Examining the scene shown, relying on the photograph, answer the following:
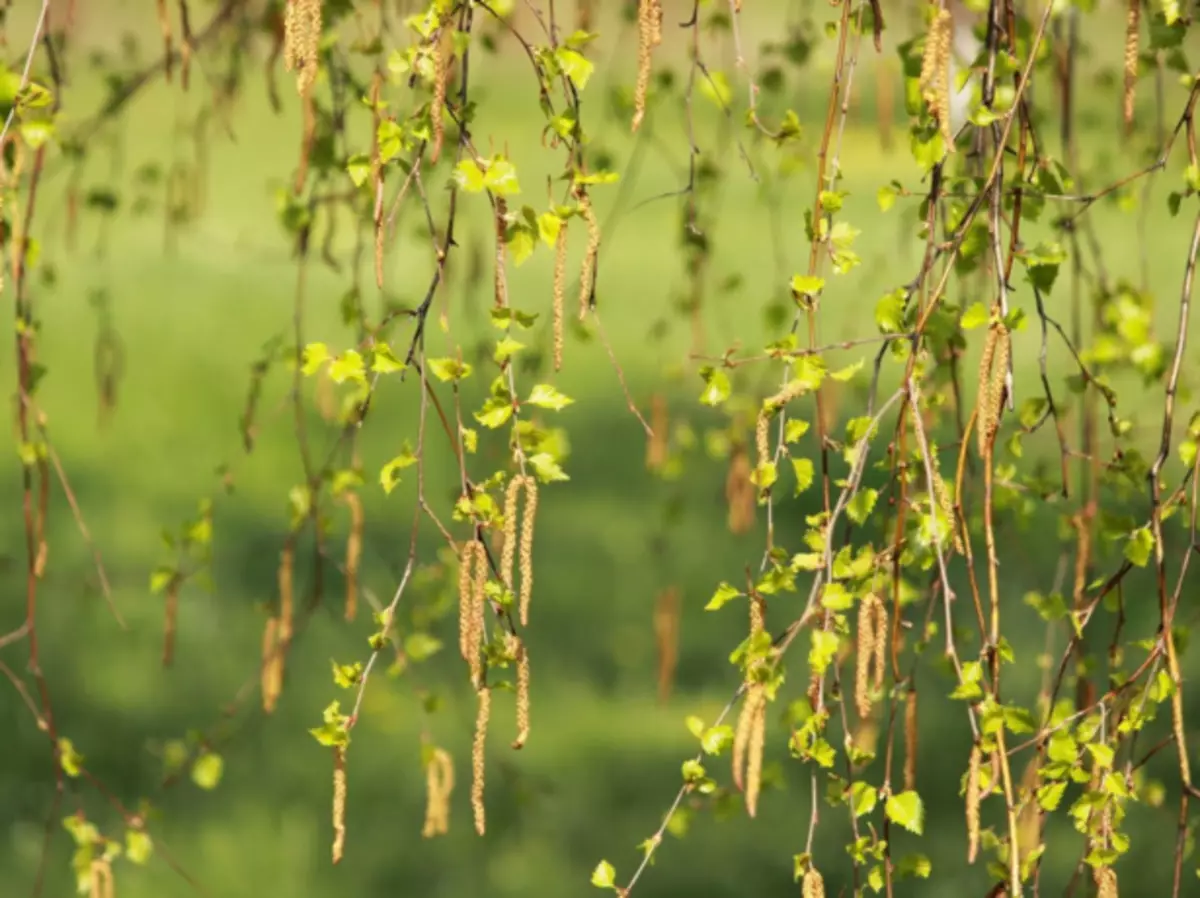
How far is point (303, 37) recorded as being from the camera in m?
1.53

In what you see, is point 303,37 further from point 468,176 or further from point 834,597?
point 834,597

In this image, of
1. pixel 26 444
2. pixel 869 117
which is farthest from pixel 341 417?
pixel 869 117

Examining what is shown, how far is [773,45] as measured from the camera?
2914 mm

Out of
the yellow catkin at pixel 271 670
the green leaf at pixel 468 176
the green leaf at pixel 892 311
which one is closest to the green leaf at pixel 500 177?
the green leaf at pixel 468 176

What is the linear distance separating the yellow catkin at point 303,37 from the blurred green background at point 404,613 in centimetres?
29

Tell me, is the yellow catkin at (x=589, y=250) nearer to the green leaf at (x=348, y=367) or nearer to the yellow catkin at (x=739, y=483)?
the green leaf at (x=348, y=367)

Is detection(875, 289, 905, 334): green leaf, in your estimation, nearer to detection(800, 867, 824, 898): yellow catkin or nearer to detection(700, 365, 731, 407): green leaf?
detection(700, 365, 731, 407): green leaf

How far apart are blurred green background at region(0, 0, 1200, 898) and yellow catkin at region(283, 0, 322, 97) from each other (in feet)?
0.95

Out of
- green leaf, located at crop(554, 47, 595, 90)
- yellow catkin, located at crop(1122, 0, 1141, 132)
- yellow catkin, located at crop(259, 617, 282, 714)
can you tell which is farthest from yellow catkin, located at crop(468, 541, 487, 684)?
yellow catkin, located at crop(259, 617, 282, 714)

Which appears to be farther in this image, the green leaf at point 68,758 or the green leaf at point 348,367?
the green leaf at point 68,758

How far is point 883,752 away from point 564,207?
2.38 meters

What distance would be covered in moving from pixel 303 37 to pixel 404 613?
8.93ft

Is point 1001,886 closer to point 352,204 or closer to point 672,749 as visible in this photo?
point 352,204

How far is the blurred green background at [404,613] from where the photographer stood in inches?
128
